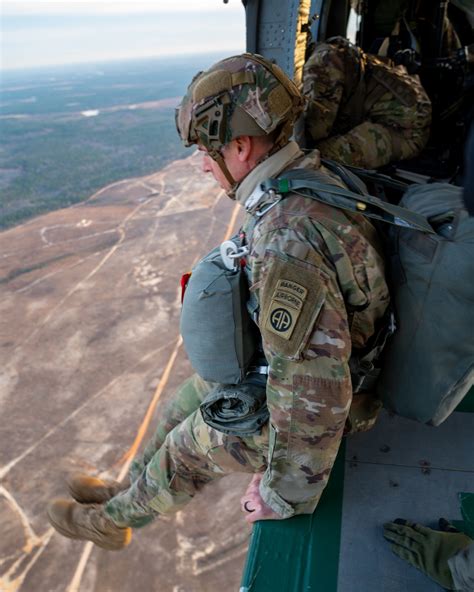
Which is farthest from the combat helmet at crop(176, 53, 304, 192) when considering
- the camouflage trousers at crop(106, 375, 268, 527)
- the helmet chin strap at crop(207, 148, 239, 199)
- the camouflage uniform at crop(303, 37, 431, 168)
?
the camouflage uniform at crop(303, 37, 431, 168)

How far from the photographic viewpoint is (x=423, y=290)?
74.9 inches

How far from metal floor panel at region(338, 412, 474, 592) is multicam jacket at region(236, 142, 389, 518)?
1.07 feet

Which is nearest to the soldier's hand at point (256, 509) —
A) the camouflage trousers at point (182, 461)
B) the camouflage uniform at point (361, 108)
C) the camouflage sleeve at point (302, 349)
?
the camouflage trousers at point (182, 461)

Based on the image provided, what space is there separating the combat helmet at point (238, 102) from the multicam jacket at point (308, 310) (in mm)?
156

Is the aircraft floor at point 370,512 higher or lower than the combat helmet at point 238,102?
lower

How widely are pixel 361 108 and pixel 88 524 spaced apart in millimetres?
3640

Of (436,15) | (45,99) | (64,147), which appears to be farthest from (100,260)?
(45,99)

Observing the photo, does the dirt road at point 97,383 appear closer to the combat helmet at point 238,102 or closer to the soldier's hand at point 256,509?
the soldier's hand at point 256,509

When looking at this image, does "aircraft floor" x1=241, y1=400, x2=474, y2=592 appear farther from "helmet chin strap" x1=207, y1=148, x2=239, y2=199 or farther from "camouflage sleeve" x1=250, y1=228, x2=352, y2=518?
"helmet chin strap" x1=207, y1=148, x2=239, y2=199

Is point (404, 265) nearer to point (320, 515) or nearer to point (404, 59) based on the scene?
point (320, 515)

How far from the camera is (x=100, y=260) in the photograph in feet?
67.3

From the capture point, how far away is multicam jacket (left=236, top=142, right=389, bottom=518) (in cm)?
173

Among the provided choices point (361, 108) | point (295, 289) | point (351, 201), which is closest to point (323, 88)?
point (361, 108)

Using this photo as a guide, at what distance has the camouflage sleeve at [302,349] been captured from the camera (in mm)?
1720
